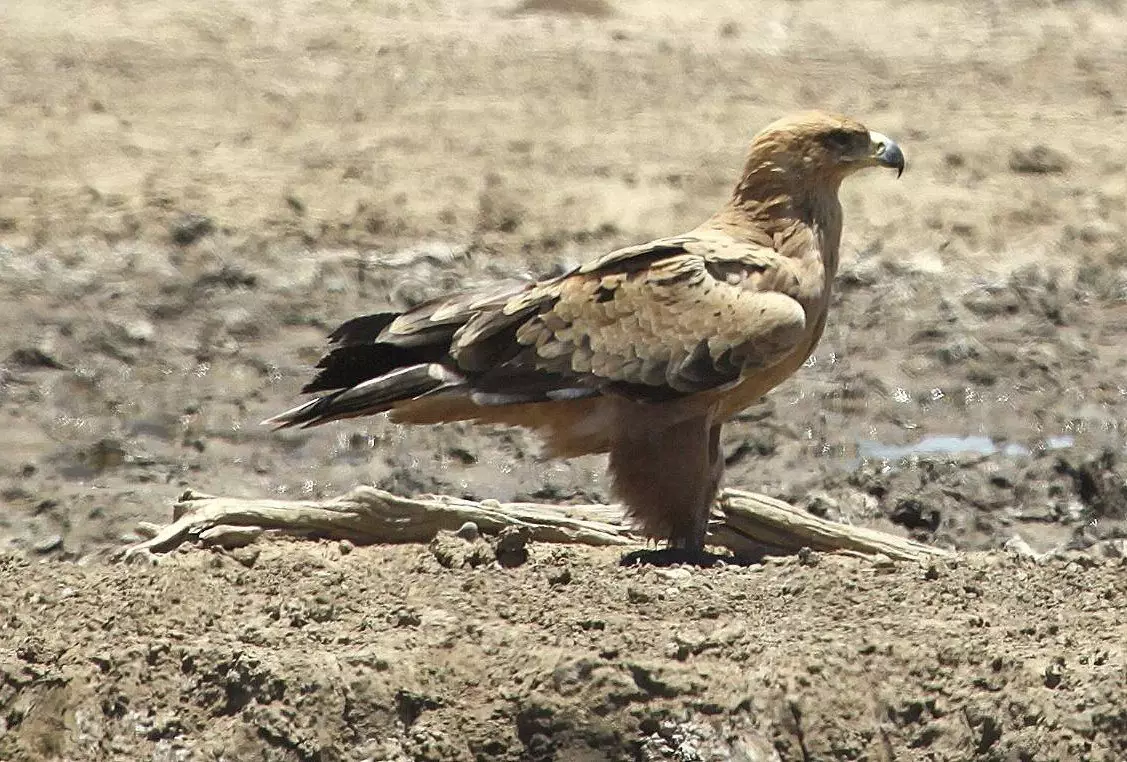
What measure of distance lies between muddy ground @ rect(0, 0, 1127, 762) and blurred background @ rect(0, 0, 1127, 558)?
37 millimetres

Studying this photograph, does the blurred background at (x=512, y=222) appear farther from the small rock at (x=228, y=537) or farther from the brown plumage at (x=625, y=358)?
the small rock at (x=228, y=537)

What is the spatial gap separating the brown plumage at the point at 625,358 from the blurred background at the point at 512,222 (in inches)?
77.0

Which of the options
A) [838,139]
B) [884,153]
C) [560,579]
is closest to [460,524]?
[560,579]

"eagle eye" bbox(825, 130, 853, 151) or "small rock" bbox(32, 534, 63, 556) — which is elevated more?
"eagle eye" bbox(825, 130, 853, 151)

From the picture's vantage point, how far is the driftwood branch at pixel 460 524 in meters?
7.37

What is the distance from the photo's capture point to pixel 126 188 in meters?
14.4

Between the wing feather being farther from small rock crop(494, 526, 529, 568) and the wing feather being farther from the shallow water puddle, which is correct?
the shallow water puddle

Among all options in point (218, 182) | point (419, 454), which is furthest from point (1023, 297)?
point (218, 182)

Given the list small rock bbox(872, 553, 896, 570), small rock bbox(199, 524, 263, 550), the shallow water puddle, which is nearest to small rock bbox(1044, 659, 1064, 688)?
small rock bbox(872, 553, 896, 570)

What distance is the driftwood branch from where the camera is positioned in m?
7.37

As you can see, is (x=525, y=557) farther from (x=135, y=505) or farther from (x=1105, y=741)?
(x=135, y=505)

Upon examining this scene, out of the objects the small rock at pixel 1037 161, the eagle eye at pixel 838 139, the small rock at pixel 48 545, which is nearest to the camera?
the eagle eye at pixel 838 139

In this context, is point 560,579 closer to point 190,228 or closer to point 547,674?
point 547,674

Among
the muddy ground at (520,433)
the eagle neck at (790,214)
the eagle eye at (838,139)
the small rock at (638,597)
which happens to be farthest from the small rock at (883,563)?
the eagle eye at (838,139)
